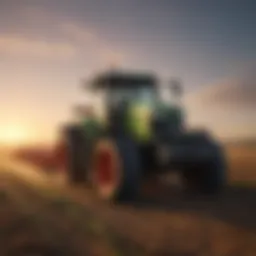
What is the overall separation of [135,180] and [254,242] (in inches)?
56.2

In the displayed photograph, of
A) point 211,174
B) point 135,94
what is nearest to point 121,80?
point 135,94

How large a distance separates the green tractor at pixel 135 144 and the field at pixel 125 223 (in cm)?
23

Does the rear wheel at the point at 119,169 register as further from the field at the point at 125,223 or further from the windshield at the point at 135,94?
the windshield at the point at 135,94

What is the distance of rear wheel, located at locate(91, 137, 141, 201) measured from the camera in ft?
12.4

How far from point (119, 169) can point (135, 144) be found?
344 millimetres

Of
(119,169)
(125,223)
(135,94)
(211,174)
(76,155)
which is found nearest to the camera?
(125,223)

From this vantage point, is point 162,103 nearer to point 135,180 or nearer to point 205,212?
point 135,180

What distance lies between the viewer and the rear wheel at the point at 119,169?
12.4ft

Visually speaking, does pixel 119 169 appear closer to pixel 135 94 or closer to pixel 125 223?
pixel 125 223

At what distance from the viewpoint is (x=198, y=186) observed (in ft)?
14.9

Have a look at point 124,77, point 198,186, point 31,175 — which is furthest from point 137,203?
point 31,175

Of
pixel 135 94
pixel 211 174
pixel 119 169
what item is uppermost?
pixel 135 94

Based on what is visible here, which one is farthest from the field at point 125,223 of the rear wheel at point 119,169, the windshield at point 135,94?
the windshield at point 135,94

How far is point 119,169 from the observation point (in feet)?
12.4
